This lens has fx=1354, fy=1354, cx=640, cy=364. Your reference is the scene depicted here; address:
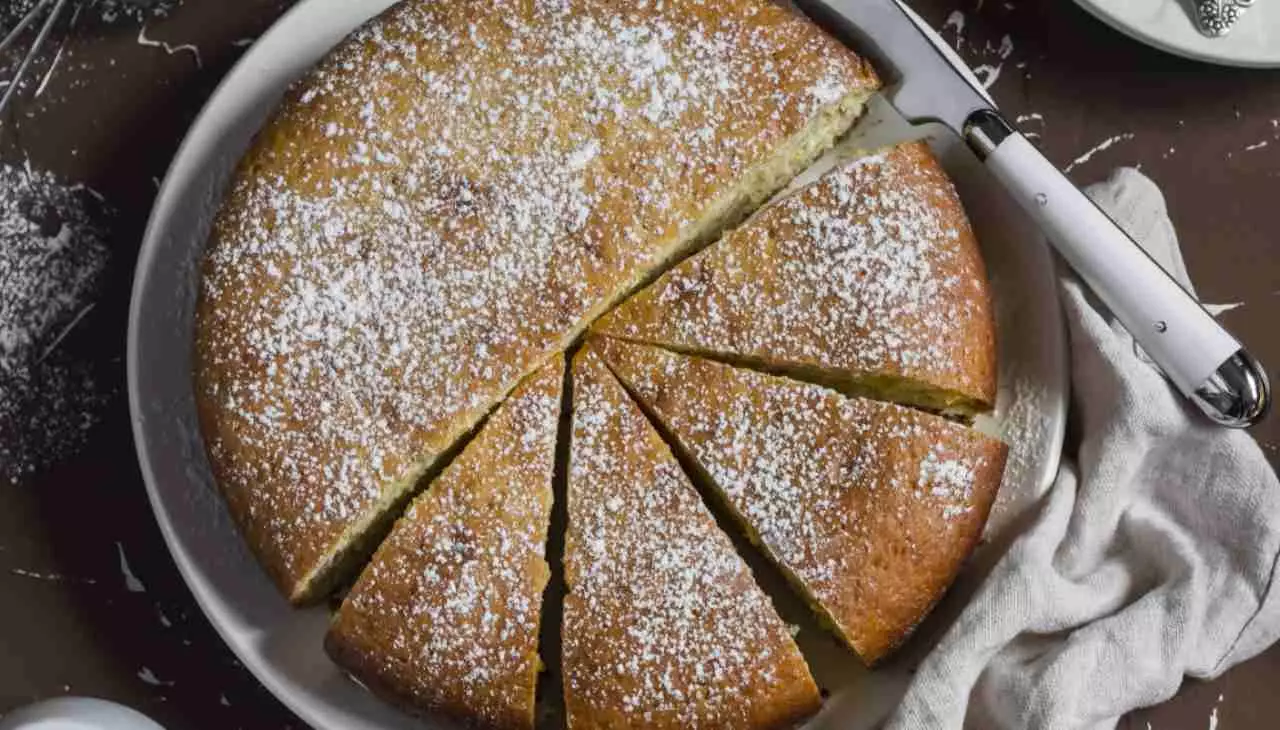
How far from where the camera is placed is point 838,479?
193cm

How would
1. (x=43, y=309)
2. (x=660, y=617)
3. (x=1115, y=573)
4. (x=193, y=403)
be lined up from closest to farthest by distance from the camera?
(x=660, y=617) < (x=1115, y=573) < (x=193, y=403) < (x=43, y=309)

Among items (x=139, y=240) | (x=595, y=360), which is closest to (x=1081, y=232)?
(x=595, y=360)

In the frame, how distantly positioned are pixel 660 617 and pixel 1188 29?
51.4 inches

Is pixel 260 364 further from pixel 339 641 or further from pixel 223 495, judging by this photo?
pixel 339 641

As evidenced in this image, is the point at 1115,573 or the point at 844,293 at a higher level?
the point at 844,293

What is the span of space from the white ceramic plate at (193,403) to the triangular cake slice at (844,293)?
0.14 m

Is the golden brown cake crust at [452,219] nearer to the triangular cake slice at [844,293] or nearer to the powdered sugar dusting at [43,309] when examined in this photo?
the triangular cake slice at [844,293]

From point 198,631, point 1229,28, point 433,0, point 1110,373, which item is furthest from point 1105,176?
point 198,631

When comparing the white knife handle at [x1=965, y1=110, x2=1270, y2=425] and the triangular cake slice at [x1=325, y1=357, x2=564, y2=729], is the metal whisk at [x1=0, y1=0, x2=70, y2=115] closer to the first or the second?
the triangular cake slice at [x1=325, y1=357, x2=564, y2=729]

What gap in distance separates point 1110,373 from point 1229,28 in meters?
0.65

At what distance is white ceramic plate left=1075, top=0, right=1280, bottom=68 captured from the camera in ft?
7.32

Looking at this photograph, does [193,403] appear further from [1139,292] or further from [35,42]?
[1139,292]

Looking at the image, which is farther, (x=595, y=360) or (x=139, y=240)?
(x=139, y=240)

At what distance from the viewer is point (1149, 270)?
1.96 meters
